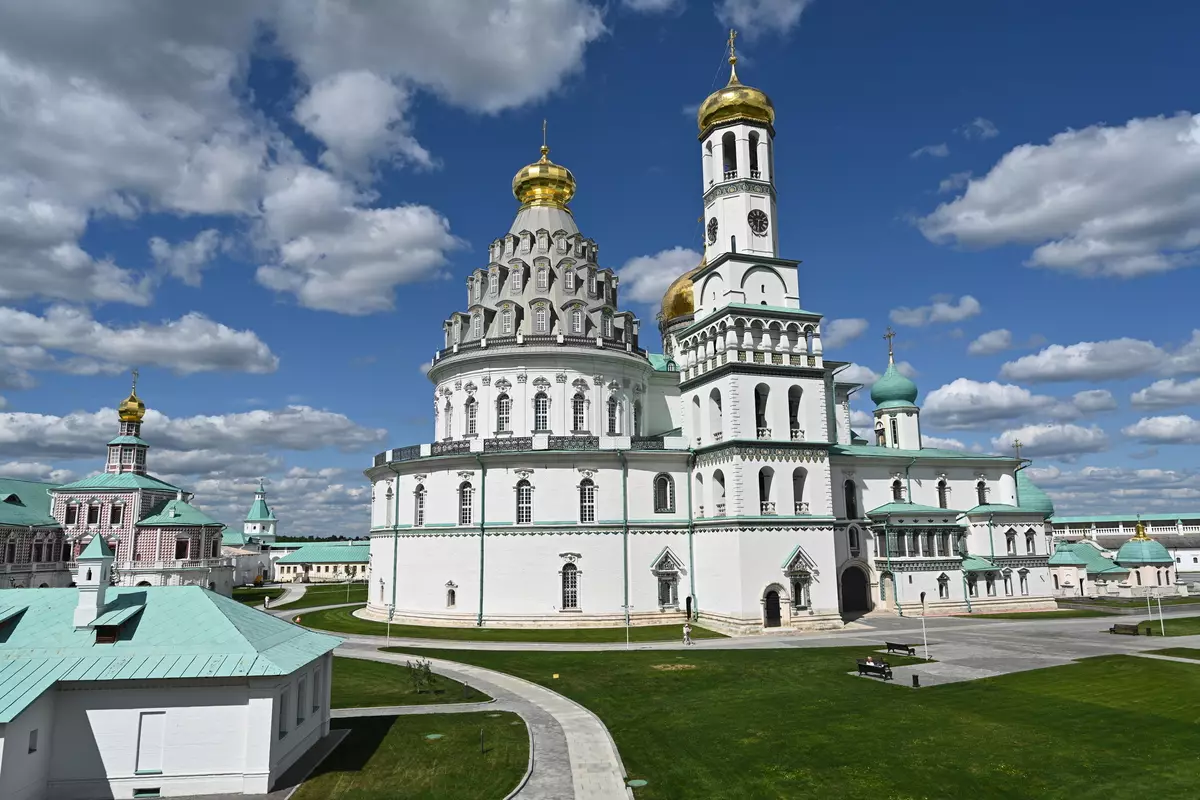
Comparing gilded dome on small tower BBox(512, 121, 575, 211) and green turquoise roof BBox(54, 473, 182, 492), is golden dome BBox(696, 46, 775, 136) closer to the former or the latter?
gilded dome on small tower BBox(512, 121, 575, 211)

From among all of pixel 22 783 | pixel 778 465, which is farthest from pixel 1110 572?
pixel 22 783

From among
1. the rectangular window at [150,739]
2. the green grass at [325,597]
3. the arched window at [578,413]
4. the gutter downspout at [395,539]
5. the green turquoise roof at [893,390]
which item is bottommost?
the green grass at [325,597]

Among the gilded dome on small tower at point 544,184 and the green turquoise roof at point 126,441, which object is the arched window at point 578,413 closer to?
the gilded dome on small tower at point 544,184

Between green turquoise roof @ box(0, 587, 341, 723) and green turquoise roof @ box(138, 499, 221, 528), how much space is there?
52903 millimetres

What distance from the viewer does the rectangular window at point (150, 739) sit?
16.5 metres

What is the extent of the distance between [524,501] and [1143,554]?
60.5 m

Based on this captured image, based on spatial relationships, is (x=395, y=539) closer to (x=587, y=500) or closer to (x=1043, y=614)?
(x=587, y=500)

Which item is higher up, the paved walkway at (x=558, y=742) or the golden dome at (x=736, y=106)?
the golden dome at (x=736, y=106)

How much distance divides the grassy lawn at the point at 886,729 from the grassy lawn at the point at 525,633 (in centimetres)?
872

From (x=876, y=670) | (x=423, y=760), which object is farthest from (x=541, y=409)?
(x=423, y=760)

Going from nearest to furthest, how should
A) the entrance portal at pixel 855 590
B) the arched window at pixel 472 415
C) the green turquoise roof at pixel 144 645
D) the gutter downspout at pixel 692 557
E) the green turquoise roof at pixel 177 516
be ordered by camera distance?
the green turquoise roof at pixel 144 645
the gutter downspout at pixel 692 557
the entrance portal at pixel 855 590
the arched window at pixel 472 415
the green turquoise roof at pixel 177 516

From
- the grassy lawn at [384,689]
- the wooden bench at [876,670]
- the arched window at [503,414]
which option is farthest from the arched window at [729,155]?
the grassy lawn at [384,689]

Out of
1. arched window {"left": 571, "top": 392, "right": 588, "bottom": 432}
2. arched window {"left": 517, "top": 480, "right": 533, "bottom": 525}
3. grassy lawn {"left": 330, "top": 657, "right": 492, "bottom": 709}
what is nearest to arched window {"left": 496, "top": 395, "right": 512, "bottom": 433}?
arched window {"left": 571, "top": 392, "right": 588, "bottom": 432}

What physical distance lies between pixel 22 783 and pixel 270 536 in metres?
143
